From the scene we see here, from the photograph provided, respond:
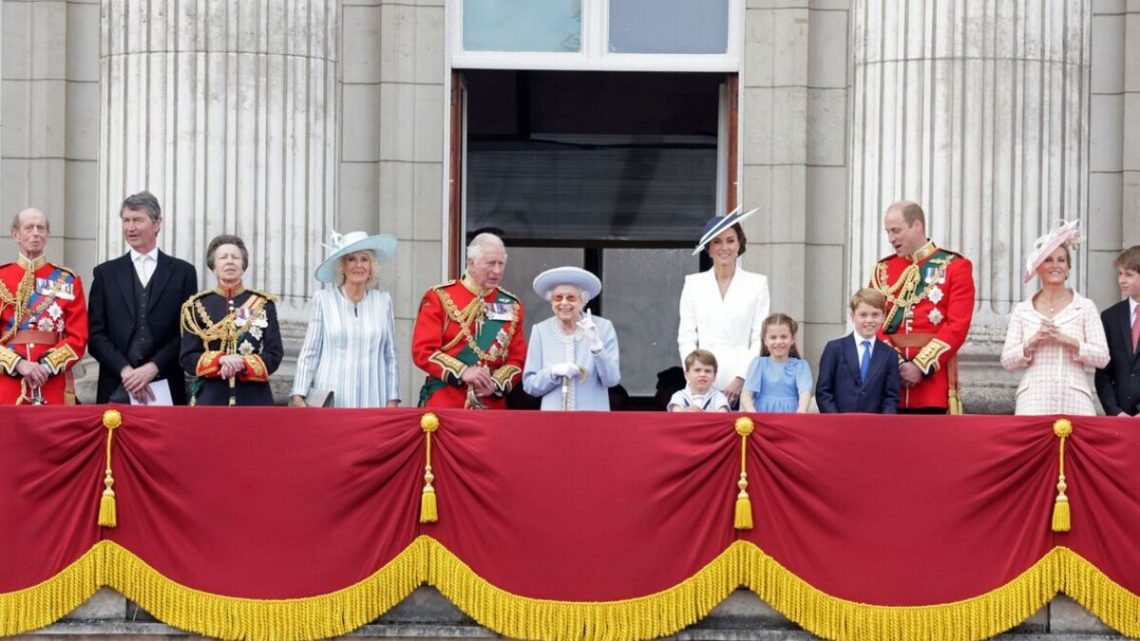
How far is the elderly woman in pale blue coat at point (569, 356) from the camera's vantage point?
13961mm

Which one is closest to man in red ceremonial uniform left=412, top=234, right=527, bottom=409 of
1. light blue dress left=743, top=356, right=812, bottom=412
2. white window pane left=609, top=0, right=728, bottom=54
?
light blue dress left=743, top=356, right=812, bottom=412

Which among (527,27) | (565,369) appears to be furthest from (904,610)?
(527,27)

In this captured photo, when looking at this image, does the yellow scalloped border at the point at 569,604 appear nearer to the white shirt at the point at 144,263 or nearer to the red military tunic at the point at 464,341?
the red military tunic at the point at 464,341

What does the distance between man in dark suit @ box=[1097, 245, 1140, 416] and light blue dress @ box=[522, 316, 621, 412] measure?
271 centimetres

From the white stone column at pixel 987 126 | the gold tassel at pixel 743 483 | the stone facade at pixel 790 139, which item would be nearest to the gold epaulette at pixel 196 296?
the stone facade at pixel 790 139

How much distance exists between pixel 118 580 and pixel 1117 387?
215 inches

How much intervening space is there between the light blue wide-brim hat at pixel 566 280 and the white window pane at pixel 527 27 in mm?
3403

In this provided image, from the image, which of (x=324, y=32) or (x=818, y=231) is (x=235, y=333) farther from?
(x=818, y=231)

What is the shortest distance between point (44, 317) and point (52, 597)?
6.44 feet

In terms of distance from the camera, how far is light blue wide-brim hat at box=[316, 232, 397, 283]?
14305 mm

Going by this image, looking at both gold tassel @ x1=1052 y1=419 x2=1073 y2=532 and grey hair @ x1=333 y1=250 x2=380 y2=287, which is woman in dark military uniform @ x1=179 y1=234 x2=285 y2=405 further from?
gold tassel @ x1=1052 y1=419 x2=1073 y2=532

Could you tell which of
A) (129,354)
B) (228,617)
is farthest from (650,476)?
(129,354)

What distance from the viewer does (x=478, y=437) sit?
42.9 feet

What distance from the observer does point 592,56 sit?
682 inches
